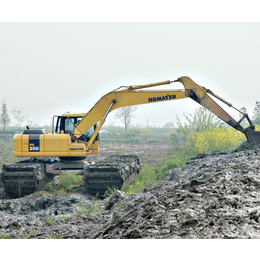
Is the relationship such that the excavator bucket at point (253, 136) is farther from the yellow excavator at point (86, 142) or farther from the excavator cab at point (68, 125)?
the excavator cab at point (68, 125)

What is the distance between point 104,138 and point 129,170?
2623 cm

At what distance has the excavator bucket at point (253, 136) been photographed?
12070mm

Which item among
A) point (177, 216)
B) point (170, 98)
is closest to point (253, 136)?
point (170, 98)

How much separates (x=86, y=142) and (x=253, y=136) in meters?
5.52

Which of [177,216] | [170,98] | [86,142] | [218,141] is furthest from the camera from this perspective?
[218,141]

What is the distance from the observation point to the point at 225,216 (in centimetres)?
470

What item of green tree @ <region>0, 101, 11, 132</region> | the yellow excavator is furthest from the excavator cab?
green tree @ <region>0, 101, 11, 132</region>

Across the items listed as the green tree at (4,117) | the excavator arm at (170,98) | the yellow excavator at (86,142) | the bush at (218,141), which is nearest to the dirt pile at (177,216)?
the yellow excavator at (86,142)

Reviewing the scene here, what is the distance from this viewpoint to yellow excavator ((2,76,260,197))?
37.8 feet

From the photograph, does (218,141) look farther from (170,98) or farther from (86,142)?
(86,142)

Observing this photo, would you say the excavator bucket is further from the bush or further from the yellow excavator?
the bush

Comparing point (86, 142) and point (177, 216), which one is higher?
point (86, 142)

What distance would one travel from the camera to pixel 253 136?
12156 millimetres

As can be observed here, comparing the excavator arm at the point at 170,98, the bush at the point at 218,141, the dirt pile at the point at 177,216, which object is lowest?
the dirt pile at the point at 177,216
